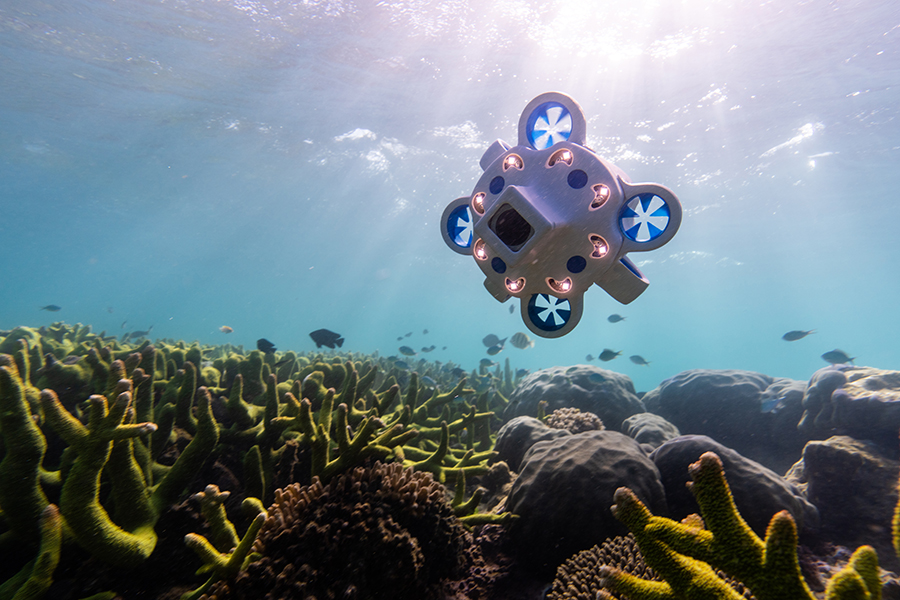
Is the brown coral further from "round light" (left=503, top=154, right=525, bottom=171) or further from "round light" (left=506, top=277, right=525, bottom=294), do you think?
"round light" (left=503, top=154, right=525, bottom=171)

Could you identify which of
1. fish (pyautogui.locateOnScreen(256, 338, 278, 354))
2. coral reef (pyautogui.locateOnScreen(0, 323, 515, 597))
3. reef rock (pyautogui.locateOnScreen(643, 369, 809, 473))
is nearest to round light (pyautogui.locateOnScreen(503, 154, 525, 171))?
coral reef (pyautogui.locateOnScreen(0, 323, 515, 597))

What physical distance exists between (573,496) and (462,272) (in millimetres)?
42772

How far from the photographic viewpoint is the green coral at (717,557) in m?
1.14

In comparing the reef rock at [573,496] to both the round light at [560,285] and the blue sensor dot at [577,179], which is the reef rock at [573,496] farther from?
the blue sensor dot at [577,179]

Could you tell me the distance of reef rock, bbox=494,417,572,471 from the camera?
4.75 meters

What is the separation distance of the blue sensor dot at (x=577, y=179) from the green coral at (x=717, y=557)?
74.6 inches

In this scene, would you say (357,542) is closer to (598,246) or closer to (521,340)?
(598,246)

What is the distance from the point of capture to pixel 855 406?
5516 mm

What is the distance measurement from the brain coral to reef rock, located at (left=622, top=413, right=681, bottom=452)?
403cm

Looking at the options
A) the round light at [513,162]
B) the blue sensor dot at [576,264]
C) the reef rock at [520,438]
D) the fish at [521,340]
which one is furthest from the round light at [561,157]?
the fish at [521,340]

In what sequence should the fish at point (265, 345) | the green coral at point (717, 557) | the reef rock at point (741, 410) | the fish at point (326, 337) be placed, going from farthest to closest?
1. the fish at point (326, 337)
2. the reef rock at point (741, 410)
3. the fish at point (265, 345)
4. the green coral at point (717, 557)

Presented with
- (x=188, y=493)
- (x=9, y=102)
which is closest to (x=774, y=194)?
(x=188, y=493)

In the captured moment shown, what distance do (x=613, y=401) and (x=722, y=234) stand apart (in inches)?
1143

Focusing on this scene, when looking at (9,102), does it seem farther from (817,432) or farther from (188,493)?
(817,432)
